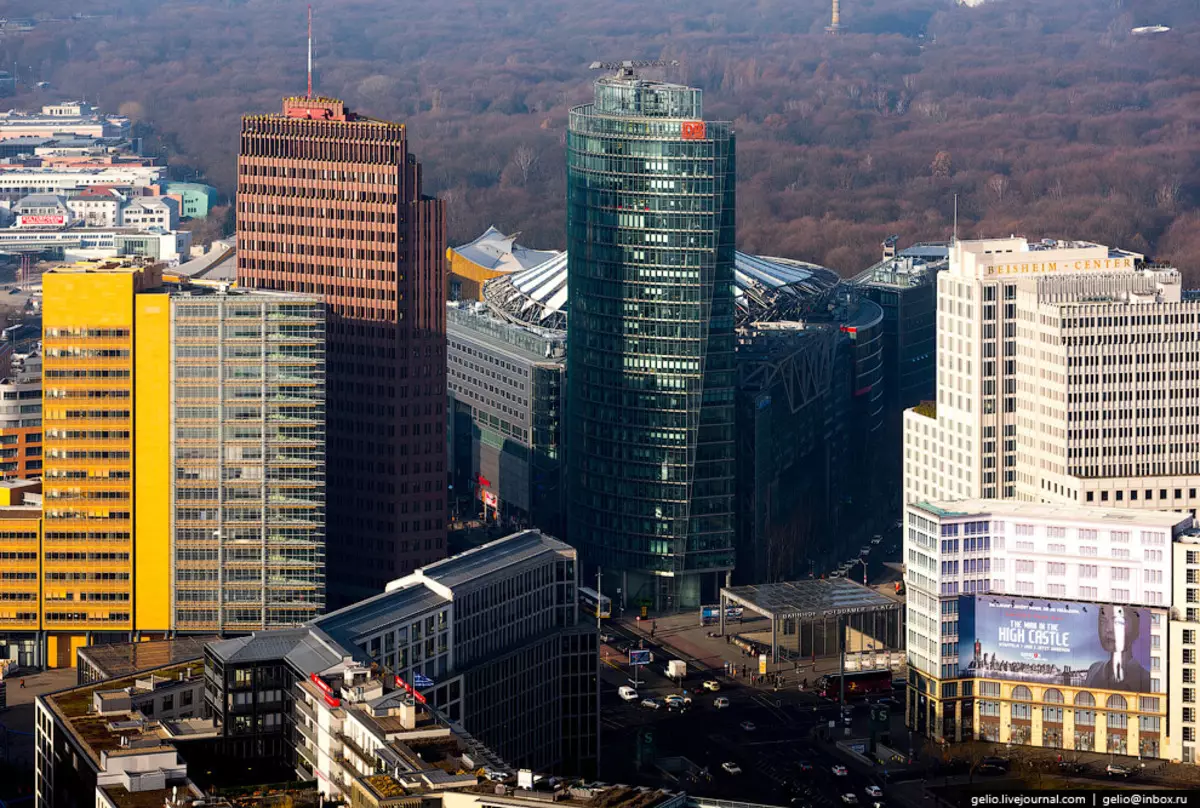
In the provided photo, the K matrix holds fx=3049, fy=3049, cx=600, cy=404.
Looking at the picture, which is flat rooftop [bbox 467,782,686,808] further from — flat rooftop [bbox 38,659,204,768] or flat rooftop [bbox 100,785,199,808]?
flat rooftop [bbox 38,659,204,768]

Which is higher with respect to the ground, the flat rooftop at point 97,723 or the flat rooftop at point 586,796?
the flat rooftop at point 586,796

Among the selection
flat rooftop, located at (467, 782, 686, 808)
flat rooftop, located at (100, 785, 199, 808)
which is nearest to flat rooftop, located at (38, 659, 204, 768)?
flat rooftop, located at (100, 785, 199, 808)

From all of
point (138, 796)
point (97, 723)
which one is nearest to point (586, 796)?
point (138, 796)

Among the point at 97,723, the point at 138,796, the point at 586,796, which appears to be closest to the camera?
the point at 586,796

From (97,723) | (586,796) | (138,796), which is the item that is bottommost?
(138,796)

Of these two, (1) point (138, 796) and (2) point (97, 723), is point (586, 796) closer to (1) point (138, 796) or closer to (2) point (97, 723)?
(1) point (138, 796)

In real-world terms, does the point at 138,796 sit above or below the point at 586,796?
below

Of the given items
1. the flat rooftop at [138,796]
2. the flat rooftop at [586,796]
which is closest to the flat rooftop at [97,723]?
the flat rooftop at [138,796]

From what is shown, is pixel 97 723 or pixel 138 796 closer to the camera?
pixel 138 796

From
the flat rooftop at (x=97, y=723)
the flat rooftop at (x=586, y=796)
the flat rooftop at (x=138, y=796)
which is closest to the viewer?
the flat rooftop at (x=586, y=796)

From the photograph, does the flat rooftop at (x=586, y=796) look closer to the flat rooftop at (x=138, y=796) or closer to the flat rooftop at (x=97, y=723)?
the flat rooftop at (x=138, y=796)

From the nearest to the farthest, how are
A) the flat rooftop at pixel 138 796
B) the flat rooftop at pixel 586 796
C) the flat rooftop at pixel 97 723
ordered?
the flat rooftop at pixel 586 796 < the flat rooftop at pixel 138 796 < the flat rooftop at pixel 97 723
